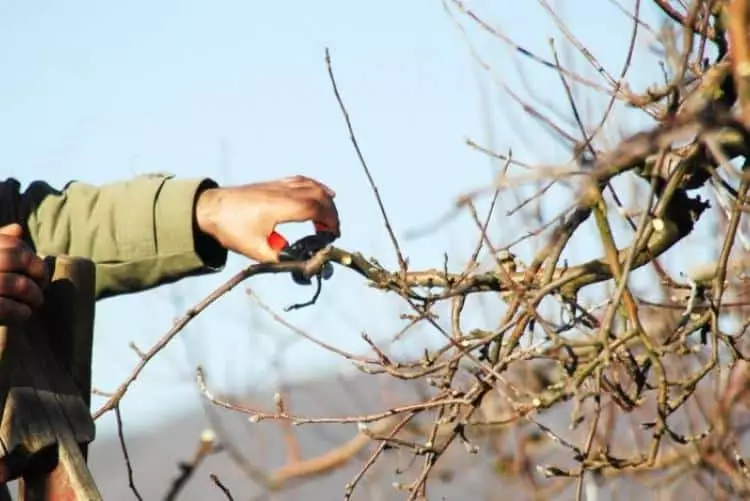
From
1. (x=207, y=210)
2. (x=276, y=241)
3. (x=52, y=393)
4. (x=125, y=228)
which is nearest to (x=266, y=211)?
(x=276, y=241)

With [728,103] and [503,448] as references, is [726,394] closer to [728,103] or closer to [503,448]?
[503,448]

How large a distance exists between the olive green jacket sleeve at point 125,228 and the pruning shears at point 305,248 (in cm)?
19

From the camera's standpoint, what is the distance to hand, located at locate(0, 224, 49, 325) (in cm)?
218

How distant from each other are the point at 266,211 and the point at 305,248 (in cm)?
10

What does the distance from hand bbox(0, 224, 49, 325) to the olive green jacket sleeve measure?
2.11 feet

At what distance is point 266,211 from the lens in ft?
9.01

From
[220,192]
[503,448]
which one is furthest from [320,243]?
[503,448]

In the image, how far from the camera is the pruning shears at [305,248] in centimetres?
275

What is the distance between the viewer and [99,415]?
269cm

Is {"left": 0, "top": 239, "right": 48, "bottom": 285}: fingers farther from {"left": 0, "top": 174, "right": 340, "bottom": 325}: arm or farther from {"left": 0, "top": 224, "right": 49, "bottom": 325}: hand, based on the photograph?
{"left": 0, "top": 174, "right": 340, "bottom": 325}: arm

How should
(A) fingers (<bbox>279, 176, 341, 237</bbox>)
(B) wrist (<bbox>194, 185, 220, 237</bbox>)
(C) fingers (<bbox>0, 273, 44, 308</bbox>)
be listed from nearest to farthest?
(C) fingers (<bbox>0, 273, 44, 308</bbox>), (A) fingers (<bbox>279, 176, 341, 237</bbox>), (B) wrist (<bbox>194, 185, 220, 237</bbox>)

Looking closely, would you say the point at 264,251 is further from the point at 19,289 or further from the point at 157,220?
the point at 19,289

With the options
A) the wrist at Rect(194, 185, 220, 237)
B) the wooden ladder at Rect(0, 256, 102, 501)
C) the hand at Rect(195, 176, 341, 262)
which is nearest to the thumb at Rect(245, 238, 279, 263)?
the hand at Rect(195, 176, 341, 262)

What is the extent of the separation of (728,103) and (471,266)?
24.1 inches
